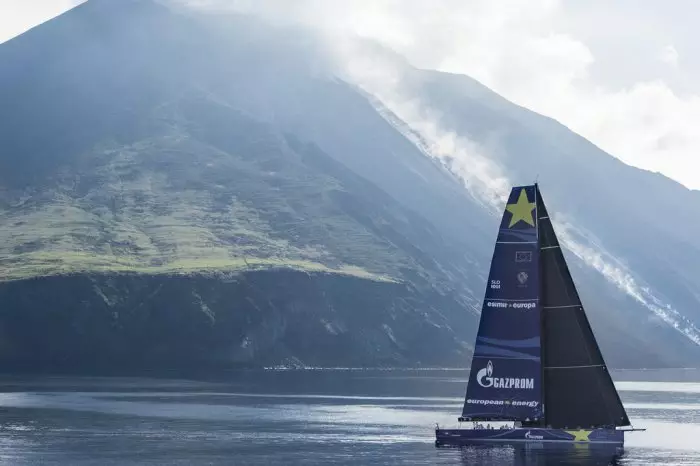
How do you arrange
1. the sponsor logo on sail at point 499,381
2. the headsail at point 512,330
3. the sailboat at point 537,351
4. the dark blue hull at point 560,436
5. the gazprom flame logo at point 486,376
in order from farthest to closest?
1. the gazprom flame logo at point 486,376
2. the sponsor logo on sail at point 499,381
3. the headsail at point 512,330
4. the sailboat at point 537,351
5. the dark blue hull at point 560,436

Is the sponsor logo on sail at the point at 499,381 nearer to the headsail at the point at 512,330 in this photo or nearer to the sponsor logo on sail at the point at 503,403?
the headsail at the point at 512,330

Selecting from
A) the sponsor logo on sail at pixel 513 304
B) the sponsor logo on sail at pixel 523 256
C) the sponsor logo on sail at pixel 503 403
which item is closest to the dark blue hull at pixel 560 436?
the sponsor logo on sail at pixel 503 403

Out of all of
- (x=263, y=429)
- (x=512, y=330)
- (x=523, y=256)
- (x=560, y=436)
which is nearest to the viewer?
(x=560, y=436)

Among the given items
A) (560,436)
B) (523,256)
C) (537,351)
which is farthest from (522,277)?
(560,436)

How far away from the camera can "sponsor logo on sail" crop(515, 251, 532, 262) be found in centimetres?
8262

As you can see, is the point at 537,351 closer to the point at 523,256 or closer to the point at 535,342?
the point at 535,342

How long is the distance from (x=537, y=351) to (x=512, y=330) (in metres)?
2.37

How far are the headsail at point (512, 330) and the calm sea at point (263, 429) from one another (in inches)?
166

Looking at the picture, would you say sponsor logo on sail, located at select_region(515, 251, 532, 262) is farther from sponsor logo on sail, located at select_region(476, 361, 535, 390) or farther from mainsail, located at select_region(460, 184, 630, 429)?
sponsor logo on sail, located at select_region(476, 361, 535, 390)

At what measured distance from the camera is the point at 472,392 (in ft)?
275

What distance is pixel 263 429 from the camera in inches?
4537

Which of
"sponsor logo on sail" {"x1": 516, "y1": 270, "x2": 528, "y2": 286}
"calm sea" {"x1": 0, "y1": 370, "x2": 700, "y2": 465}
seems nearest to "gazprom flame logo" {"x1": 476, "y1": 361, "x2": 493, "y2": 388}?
"calm sea" {"x1": 0, "y1": 370, "x2": 700, "y2": 465}

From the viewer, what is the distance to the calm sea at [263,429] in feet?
288

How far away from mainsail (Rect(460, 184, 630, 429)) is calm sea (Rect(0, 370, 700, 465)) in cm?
385
